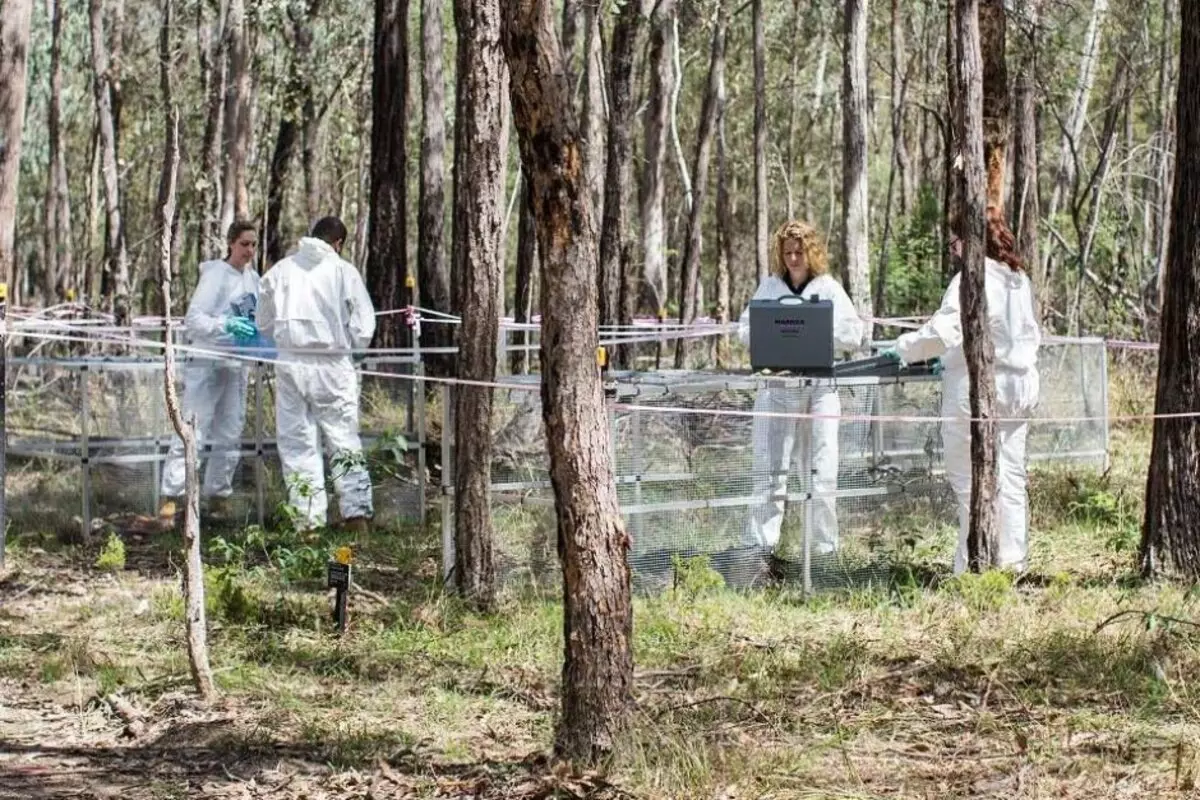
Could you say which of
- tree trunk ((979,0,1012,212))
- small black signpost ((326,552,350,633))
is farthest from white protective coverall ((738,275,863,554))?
tree trunk ((979,0,1012,212))

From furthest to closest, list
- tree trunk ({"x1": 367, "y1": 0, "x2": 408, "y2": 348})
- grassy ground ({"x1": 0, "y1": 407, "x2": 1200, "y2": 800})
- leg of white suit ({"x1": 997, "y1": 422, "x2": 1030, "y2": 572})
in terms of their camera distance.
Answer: tree trunk ({"x1": 367, "y1": 0, "x2": 408, "y2": 348}) < leg of white suit ({"x1": 997, "y1": 422, "x2": 1030, "y2": 572}) < grassy ground ({"x1": 0, "y1": 407, "x2": 1200, "y2": 800})

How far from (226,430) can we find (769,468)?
4.55 meters

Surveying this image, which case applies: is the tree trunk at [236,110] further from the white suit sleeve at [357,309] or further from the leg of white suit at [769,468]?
the leg of white suit at [769,468]

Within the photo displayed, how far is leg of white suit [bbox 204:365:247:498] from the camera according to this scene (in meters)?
12.8

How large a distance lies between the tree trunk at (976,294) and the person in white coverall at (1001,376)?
9.6 inches

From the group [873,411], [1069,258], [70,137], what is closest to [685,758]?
[873,411]

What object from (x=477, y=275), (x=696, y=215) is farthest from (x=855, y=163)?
(x=477, y=275)

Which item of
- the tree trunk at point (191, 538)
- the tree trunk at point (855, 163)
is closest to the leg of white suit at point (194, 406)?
the tree trunk at point (191, 538)

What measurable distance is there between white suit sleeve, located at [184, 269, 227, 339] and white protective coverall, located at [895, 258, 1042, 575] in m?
5.29

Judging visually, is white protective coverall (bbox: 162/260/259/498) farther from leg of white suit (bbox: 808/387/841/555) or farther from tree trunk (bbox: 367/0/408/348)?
tree trunk (bbox: 367/0/408/348)

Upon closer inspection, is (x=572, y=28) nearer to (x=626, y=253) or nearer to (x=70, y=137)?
(x=626, y=253)

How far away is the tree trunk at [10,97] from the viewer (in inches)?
468

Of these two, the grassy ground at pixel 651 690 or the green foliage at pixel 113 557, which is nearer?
the grassy ground at pixel 651 690

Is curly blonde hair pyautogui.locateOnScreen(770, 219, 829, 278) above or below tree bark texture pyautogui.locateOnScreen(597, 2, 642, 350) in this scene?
below
